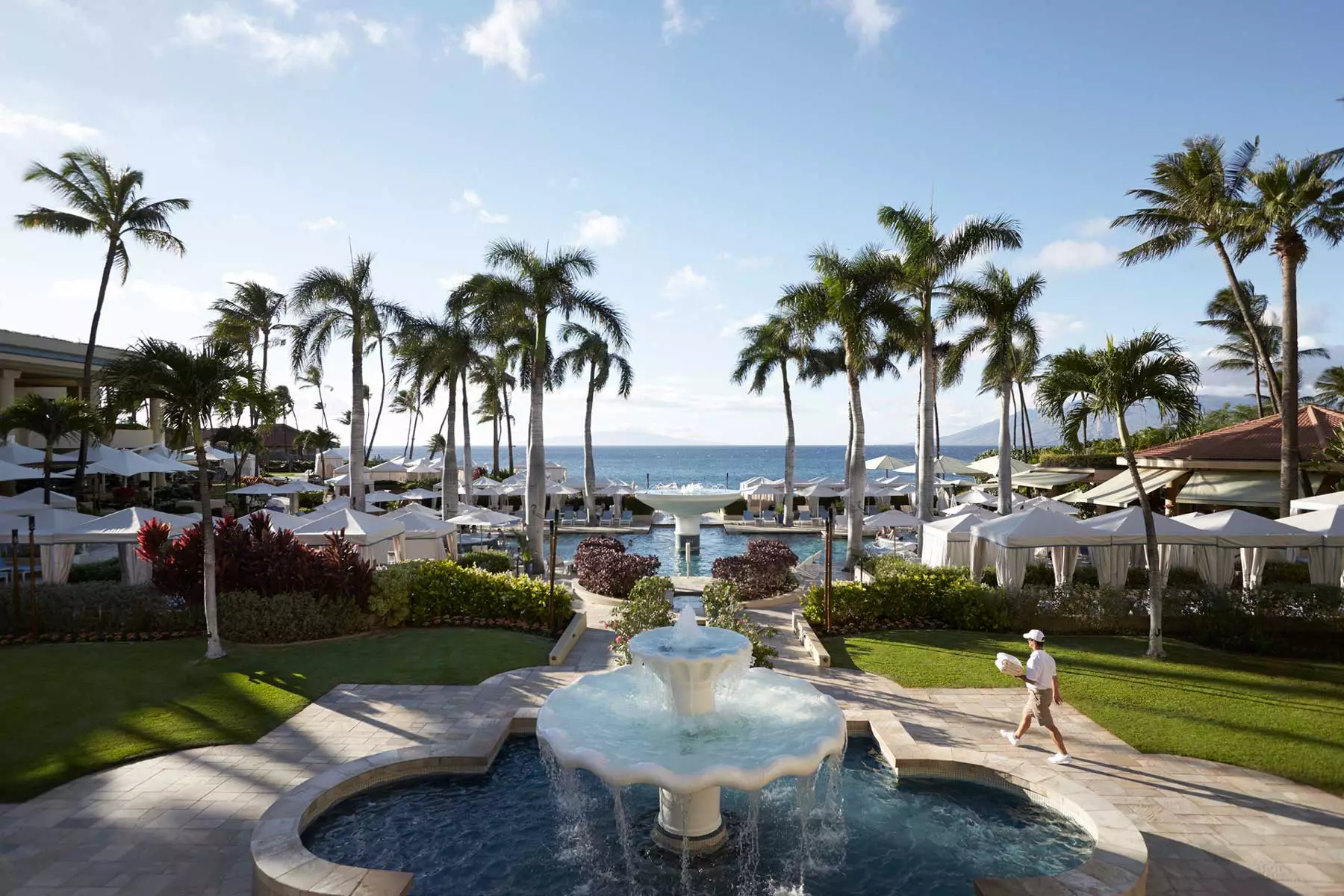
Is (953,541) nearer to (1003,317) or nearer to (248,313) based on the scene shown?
(1003,317)

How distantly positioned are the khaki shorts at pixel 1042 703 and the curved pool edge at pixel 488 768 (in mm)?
573

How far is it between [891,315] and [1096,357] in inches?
358

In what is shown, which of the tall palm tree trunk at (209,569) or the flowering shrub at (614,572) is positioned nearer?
the tall palm tree trunk at (209,569)

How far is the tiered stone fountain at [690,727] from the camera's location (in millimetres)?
6156

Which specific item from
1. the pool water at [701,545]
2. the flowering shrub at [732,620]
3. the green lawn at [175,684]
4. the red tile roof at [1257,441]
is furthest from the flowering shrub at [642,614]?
the red tile roof at [1257,441]

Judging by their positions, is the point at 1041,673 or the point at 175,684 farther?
the point at 175,684

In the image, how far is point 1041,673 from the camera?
8930 mm

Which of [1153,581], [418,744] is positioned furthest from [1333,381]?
[418,744]

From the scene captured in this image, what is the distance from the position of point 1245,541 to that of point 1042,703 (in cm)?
934

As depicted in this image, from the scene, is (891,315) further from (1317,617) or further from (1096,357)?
(1317,617)

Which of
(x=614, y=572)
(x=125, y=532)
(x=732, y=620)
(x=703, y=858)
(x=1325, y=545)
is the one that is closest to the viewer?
(x=703, y=858)

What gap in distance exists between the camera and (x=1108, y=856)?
6.29 metres

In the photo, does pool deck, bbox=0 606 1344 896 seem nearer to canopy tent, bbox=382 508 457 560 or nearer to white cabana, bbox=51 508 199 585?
white cabana, bbox=51 508 199 585

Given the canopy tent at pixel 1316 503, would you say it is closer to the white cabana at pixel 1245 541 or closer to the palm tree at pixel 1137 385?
the white cabana at pixel 1245 541
